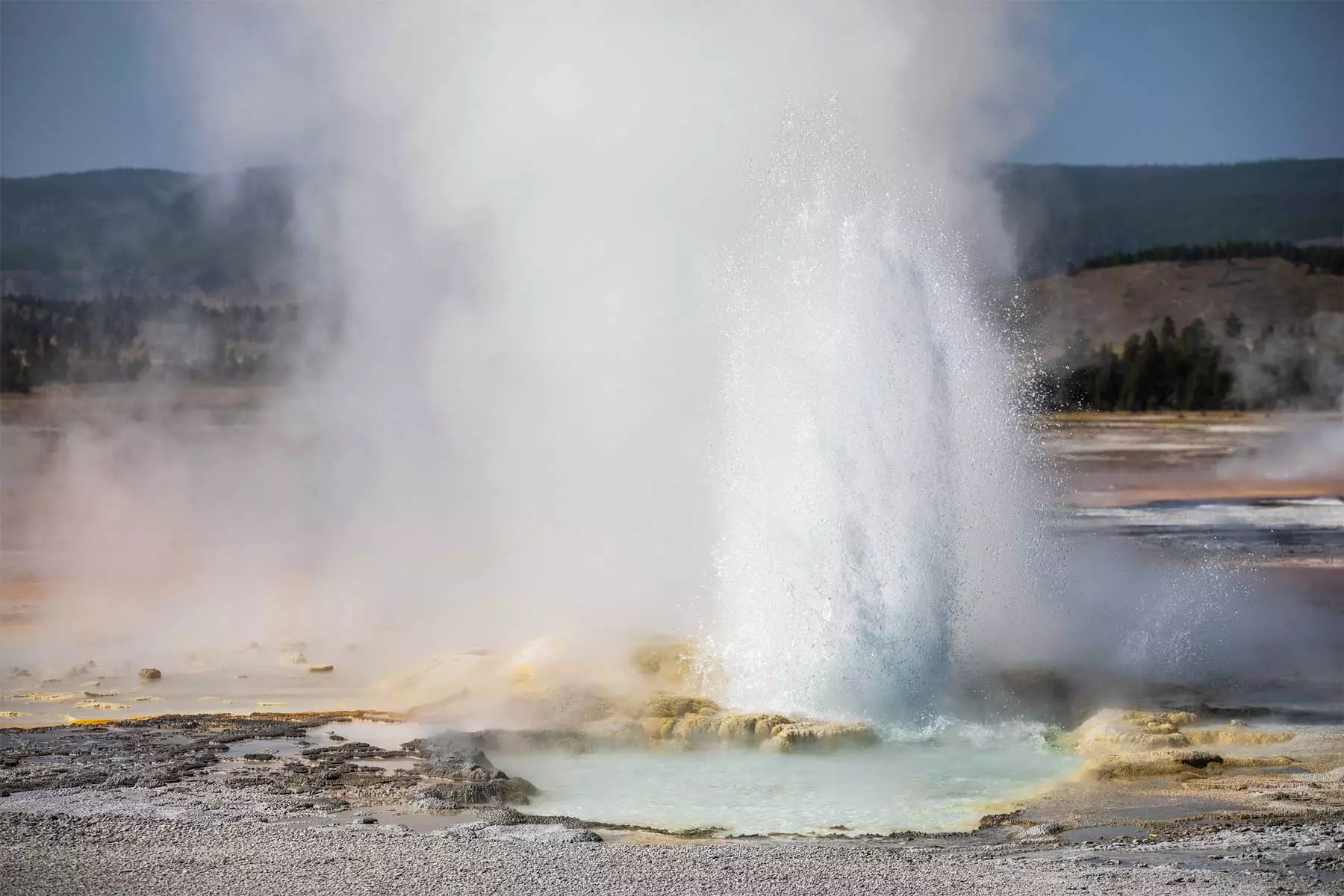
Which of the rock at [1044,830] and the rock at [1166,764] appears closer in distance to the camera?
the rock at [1044,830]

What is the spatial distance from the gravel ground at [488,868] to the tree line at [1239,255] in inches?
1861

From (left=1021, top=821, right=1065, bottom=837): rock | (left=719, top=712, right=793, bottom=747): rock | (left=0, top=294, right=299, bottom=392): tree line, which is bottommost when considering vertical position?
(left=1021, top=821, right=1065, bottom=837): rock

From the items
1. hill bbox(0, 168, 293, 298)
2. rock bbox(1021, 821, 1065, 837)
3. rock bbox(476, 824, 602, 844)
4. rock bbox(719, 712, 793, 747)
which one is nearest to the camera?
rock bbox(476, 824, 602, 844)

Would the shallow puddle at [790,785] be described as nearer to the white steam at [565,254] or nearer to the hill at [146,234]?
the white steam at [565,254]

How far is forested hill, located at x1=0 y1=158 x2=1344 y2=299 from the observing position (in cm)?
6050

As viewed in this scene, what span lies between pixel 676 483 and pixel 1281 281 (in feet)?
132

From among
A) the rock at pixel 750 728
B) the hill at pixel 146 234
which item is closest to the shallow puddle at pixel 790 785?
Result: the rock at pixel 750 728

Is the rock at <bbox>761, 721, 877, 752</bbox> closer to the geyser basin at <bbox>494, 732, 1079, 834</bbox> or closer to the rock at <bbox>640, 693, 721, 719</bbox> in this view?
the geyser basin at <bbox>494, 732, 1079, 834</bbox>

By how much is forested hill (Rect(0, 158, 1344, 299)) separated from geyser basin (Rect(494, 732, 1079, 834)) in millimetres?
43656

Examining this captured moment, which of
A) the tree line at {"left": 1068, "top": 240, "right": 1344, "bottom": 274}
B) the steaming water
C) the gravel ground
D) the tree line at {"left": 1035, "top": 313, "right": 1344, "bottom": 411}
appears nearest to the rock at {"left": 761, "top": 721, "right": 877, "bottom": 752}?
the steaming water

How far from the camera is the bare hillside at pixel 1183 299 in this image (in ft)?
154

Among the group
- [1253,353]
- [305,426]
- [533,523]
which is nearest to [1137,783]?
[533,523]

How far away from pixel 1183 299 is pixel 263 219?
3826cm

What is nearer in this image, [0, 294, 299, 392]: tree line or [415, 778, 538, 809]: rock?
[415, 778, 538, 809]: rock
